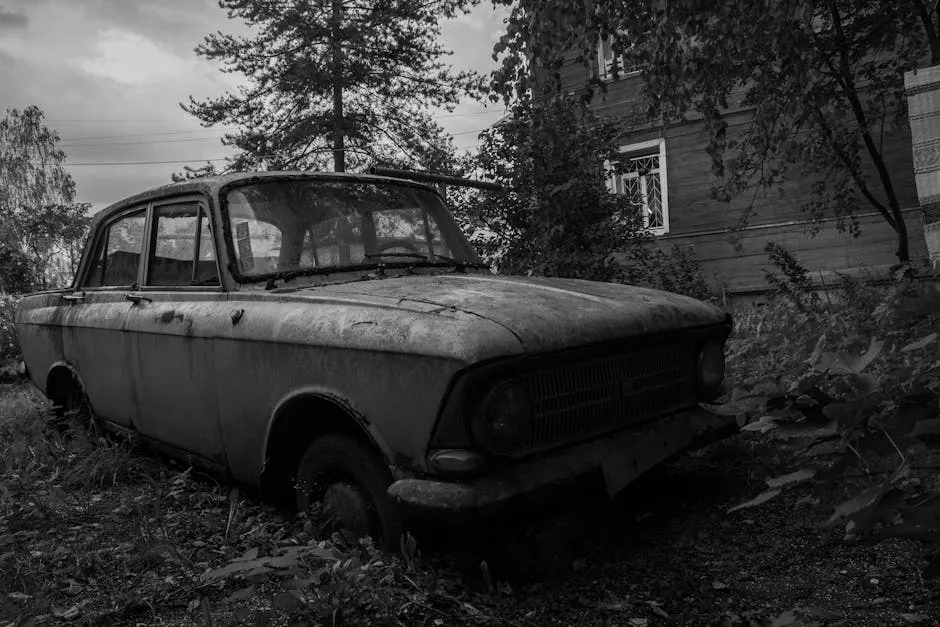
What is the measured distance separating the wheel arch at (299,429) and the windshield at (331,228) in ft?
2.39

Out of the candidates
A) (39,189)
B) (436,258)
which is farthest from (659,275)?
(39,189)

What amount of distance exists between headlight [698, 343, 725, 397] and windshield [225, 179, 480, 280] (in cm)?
139

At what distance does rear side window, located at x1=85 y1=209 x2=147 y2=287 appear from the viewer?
4.19 m

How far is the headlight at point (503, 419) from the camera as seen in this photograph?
2312 millimetres

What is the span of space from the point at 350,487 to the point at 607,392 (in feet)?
3.40

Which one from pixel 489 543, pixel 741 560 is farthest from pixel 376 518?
pixel 741 560

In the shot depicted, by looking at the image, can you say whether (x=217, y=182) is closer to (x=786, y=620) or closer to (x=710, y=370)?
(x=710, y=370)

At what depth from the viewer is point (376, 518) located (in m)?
2.66

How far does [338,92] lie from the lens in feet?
61.1

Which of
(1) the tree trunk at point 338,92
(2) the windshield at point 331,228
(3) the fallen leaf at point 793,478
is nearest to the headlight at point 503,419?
(3) the fallen leaf at point 793,478

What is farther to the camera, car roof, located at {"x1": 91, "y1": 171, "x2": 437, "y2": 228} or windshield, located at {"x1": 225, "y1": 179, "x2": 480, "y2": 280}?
car roof, located at {"x1": 91, "y1": 171, "x2": 437, "y2": 228}

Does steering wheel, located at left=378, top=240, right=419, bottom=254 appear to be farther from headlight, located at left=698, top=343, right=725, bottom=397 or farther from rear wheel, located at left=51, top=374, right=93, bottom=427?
rear wheel, located at left=51, top=374, right=93, bottom=427

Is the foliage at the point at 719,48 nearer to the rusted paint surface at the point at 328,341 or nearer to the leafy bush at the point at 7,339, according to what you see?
the rusted paint surface at the point at 328,341

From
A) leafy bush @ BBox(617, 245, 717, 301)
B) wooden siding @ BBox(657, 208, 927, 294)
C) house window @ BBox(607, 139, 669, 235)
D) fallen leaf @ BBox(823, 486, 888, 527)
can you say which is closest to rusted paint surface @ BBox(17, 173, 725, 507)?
fallen leaf @ BBox(823, 486, 888, 527)
